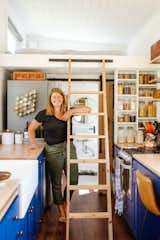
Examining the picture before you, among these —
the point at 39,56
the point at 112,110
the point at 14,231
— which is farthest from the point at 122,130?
the point at 14,231

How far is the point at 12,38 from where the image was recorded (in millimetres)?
4391

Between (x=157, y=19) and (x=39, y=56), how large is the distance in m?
1.75

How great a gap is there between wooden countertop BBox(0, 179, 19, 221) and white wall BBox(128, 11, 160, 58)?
115 inches

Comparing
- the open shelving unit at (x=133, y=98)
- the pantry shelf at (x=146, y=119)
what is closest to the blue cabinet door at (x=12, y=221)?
the open shelving unit at (x=133, y=98)

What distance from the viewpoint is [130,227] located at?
102 inches

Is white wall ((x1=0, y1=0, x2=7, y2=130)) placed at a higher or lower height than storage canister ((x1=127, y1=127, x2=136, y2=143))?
higher

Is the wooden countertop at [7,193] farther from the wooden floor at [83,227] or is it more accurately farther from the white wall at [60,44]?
the white wall at [60,44]

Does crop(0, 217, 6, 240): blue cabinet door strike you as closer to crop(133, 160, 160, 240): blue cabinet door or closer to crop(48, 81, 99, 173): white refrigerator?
crop(133, 160, 160, 240): blue cabinet door

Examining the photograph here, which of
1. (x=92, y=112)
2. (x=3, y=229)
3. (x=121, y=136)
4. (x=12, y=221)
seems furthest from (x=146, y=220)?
(x=92, y=112)

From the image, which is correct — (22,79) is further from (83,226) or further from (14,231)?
(14,231)

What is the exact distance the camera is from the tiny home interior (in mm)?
2404

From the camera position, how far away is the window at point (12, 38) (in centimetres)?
407

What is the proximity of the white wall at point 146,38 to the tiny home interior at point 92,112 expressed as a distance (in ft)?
0.05

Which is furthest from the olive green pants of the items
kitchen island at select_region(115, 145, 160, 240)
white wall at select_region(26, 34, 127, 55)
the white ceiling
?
white wall at select_region(26, 34, 127, 55)
